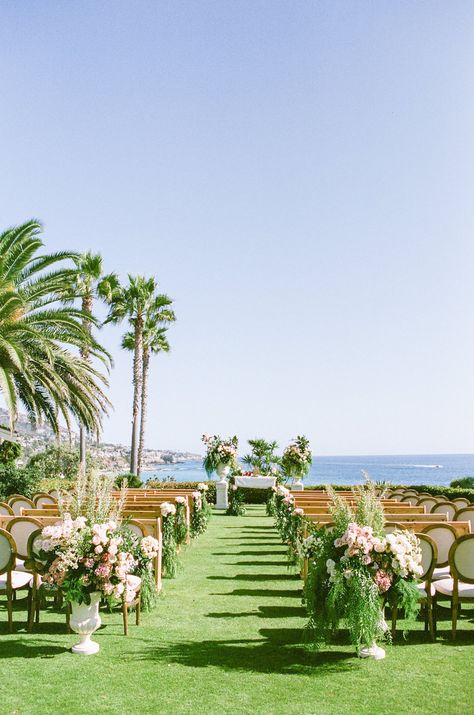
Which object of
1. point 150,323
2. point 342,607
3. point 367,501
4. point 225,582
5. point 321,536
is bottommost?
point 225,582

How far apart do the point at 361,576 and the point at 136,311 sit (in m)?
26.0

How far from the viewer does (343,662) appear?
5480mm

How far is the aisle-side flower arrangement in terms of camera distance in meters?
5.20

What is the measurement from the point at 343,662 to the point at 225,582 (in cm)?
367

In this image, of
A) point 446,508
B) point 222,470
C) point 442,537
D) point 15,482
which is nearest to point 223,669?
point 442,537

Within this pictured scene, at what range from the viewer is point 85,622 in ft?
18.7

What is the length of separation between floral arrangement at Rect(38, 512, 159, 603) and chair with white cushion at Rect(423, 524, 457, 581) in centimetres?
344

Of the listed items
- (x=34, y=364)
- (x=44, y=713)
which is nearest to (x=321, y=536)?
(x=44, y=713)

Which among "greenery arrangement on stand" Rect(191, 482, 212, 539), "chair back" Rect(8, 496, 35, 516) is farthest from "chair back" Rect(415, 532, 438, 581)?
"greenery arrangement on stand" Rect(191, 482, 212, 539)

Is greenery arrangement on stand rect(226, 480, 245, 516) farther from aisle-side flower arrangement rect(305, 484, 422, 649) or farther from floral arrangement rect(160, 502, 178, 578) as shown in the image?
aisle-side flower arrangement rect(305, 484, 422, 649)

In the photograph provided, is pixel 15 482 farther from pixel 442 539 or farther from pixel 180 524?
pixel 442 539

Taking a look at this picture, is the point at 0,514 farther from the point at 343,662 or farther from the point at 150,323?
the point at 150,323

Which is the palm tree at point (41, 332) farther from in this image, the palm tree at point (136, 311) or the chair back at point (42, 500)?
the palm tree at point (136, 311)

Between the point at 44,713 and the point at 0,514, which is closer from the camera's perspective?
the point at 44,713
